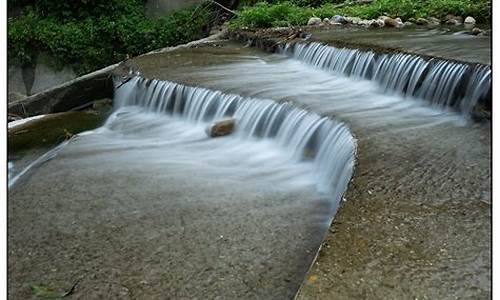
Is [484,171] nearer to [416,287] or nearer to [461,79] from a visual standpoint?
[416,287]

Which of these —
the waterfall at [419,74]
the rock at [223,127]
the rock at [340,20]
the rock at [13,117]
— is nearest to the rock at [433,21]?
the rock at [340,20]

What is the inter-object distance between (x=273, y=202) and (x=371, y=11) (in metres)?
8.70

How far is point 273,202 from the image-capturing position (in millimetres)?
4777

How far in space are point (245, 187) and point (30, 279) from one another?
216 centimetres

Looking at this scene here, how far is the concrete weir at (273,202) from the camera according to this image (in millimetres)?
3150

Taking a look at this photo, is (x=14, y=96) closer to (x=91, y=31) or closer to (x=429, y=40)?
(x=91, y=31)

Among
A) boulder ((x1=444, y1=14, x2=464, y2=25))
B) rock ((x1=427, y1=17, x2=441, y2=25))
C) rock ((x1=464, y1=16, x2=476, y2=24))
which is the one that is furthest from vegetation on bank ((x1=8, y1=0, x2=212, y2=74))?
rock ((x1=464, y1=16, x2=476, y2=24))

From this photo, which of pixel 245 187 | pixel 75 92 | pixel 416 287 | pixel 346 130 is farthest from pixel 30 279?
pixel 75 92

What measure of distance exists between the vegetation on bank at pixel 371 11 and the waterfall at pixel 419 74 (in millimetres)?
3396

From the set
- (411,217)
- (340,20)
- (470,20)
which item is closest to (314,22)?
(340,20)

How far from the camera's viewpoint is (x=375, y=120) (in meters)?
5.93

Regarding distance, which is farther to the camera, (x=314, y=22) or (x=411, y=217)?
(x=314, y=22)

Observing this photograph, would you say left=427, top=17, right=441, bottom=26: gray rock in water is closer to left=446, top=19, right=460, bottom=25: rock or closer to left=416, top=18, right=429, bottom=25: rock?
left=416, top=18, right=429, bottom=25: rock

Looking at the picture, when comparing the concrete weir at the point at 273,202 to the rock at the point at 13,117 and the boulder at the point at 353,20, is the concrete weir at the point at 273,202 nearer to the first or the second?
the rock at the point at 13,117
